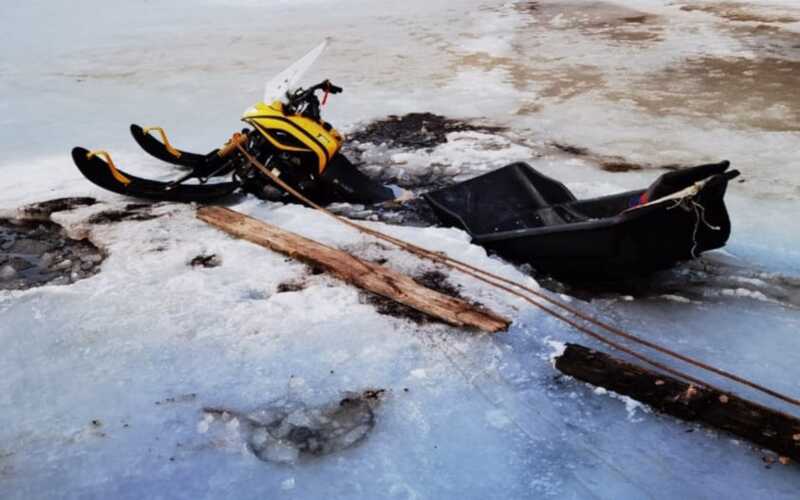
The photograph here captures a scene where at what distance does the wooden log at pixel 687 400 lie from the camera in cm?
217

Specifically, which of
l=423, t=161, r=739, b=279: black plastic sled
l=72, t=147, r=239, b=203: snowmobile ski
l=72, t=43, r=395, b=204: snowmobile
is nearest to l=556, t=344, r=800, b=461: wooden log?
l=423, t=161, r=739, b=279: black plastic sled

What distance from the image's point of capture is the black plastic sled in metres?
2.95

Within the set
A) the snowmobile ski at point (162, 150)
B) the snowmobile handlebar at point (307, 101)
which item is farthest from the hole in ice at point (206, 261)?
the snowmobile ski at point (162, 150)

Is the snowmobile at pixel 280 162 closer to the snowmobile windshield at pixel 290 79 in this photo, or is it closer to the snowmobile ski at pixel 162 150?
the snowmobile windshield at pixel 290 79

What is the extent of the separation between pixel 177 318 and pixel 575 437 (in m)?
1.79

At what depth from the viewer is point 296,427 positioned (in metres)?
2.32

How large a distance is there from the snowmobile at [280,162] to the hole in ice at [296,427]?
6.75 ft

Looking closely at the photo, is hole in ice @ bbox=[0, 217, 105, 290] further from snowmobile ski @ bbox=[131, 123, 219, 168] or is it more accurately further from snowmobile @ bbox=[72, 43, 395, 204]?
snowmobile ski @ bbox=[131, 123, 219, 168]

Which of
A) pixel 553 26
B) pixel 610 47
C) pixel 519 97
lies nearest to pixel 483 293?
pixel 519 97

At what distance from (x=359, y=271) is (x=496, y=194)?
3.81 ft

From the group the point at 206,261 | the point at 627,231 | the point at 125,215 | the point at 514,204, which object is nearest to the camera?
the point at 627,231

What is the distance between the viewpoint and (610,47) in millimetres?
9227

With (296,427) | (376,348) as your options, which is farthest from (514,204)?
(296,427)

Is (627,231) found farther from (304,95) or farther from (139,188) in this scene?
(139,188)
